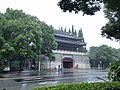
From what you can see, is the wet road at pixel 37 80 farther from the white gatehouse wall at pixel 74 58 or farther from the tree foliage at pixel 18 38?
the white gatehouse wall at pixel 74 58

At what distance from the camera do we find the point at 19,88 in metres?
19.5

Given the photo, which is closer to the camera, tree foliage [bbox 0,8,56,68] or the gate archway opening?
tree foliage [bbox 0,8,56,68]

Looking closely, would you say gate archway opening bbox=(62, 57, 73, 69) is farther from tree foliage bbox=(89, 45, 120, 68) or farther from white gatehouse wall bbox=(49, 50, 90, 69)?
tree foliage bbox=(89, 45, 120, 68)

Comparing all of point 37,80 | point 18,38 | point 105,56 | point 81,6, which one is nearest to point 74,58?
point 105,56

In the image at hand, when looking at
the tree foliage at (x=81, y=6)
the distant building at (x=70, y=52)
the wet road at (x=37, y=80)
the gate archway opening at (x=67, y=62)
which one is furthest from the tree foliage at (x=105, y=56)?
the tree foliage at (x=81, y=6)

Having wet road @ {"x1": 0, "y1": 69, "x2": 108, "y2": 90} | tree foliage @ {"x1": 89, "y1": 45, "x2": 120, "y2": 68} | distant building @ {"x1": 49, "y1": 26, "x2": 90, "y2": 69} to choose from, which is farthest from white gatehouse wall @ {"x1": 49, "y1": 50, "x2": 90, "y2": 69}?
wet road @ {"x1": 0, "y1": 69, "x2": 108, "y2": 90}

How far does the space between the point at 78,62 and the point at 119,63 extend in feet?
178

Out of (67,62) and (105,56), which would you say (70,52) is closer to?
(67,62)

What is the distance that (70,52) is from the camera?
63.3 m

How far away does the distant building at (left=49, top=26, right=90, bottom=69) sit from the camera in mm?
60312

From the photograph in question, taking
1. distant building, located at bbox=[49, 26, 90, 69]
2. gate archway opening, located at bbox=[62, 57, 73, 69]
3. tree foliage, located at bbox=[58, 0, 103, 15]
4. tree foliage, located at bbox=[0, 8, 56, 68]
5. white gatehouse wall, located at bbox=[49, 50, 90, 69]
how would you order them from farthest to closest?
gate archway opening, located at bbox=[62, 57, 73, 69], distant building, located at bbox=[49, 26, 90, 69], white gatehouse wall, located at bbox=[49, 50, 90, 69], tree foliage, located at bbox=[0, 8, 56, 68], tree foliage, located at bbox=[58, 0, 103, 15]

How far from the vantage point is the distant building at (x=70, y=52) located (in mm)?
60312

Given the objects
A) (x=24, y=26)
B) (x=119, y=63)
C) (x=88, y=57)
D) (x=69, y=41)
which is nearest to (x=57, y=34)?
(x=69, y=41)

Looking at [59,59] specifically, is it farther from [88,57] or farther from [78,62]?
[88,57]
